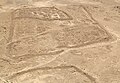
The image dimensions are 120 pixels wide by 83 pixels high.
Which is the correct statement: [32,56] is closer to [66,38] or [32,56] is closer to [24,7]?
[66,38]

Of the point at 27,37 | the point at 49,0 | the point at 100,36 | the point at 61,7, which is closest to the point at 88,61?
the point at 100,36

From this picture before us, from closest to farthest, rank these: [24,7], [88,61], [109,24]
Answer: [88,61]
[109,24]
[24,7]

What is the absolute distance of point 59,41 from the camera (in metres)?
4.80

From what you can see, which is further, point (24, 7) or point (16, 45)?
point (24, 7)

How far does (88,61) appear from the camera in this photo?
4336 mm

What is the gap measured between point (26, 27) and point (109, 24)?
6.00 feet

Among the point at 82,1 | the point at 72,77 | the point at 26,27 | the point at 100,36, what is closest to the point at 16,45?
the point at 26,27

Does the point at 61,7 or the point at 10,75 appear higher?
the point at 61,7

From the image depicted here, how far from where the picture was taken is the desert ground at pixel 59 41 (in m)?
4.02

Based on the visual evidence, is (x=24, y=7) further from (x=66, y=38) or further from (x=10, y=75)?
(x=10, y=75)

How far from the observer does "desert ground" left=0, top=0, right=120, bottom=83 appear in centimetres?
402

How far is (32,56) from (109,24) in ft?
6.81

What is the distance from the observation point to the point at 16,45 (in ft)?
15.1

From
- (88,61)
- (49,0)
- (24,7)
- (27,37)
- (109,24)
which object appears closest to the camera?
(88,61)
